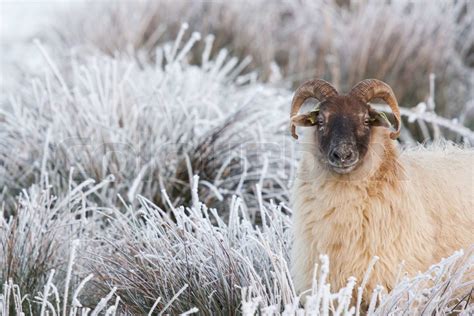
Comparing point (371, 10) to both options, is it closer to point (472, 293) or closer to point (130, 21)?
point (130, 21)

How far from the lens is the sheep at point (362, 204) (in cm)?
371

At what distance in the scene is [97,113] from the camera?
5.89m

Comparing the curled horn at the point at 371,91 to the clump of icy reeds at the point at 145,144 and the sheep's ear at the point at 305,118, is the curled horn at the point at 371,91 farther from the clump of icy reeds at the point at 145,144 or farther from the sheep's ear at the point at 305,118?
the clump of icy reeds at the point at 145,144

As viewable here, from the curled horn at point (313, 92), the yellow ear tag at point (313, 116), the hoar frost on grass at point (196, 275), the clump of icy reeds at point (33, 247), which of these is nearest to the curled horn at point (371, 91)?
the curled horn at point (313, 92)

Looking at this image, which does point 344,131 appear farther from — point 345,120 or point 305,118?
point 305,118

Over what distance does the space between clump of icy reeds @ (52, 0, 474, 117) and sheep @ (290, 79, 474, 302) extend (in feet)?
12.6

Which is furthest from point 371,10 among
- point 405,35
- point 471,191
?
point 471,191

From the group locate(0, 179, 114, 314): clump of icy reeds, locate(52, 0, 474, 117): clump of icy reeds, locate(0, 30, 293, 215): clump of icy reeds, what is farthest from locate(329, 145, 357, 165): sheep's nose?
locate(52, 0, 474, 117): clump of icy reeds

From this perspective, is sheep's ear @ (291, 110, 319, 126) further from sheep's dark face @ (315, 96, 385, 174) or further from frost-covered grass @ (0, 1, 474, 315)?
frost-covered grass @ (0, 1, 474, 315)

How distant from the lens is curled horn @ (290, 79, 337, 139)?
3.87 metres

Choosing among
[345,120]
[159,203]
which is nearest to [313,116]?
[345,120]

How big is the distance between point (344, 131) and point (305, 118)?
0.31 m

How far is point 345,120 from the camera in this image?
3729 mm

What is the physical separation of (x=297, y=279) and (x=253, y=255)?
417 millimetres
